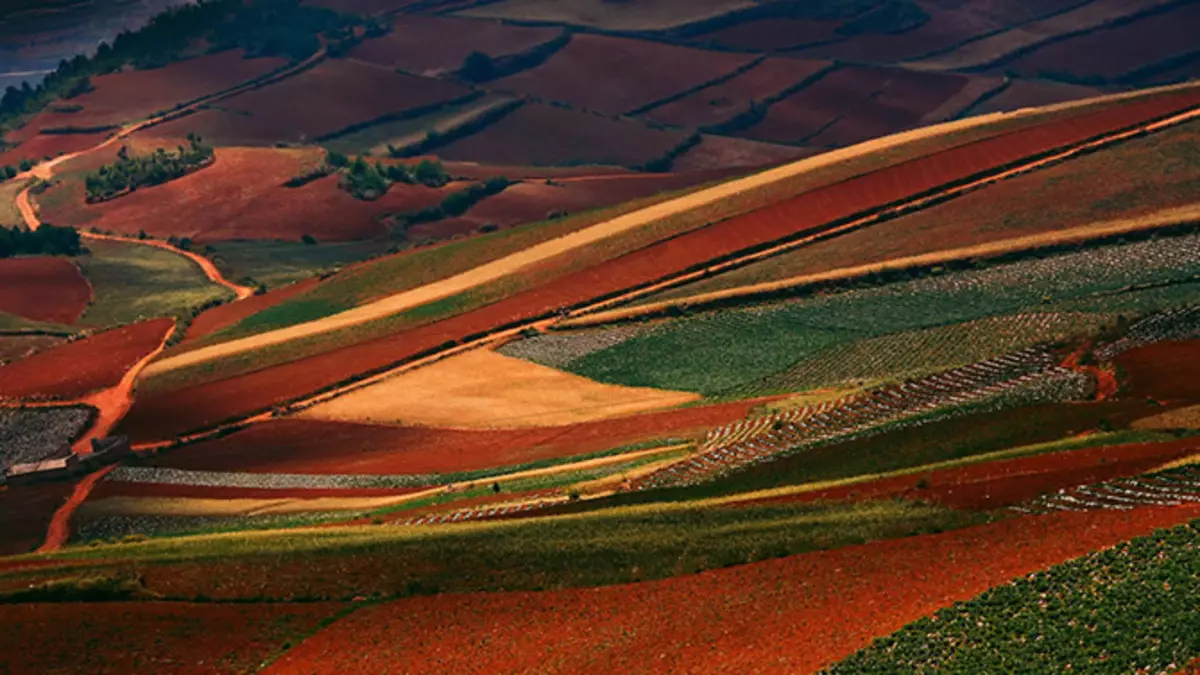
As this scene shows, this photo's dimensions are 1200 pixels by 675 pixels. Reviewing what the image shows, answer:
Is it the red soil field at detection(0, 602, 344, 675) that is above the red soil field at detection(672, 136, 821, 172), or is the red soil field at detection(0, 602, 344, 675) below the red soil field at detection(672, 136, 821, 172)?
above

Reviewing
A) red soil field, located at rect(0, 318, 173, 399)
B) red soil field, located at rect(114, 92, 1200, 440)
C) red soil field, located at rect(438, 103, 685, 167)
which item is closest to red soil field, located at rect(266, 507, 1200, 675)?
red soil field, located at rect(114, 92, 1200, 440)

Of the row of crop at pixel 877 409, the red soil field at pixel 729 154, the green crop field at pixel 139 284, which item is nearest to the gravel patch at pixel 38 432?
the green crop field at pixel 139 284

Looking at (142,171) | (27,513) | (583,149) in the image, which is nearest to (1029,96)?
(583,149)

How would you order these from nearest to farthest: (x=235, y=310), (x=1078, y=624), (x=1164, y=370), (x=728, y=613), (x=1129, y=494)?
(x=1078, y=624) → (x=728, y=613) → (x=1129, y=494) → (x=1164, y=370) → (x=235, y=310)

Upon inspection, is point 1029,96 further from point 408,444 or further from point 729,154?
point 408,444

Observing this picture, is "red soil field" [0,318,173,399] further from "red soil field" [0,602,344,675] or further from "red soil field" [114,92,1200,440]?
"red soil field" [0,602,344,675]

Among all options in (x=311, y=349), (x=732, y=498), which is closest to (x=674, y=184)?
(x=311, y=349)
